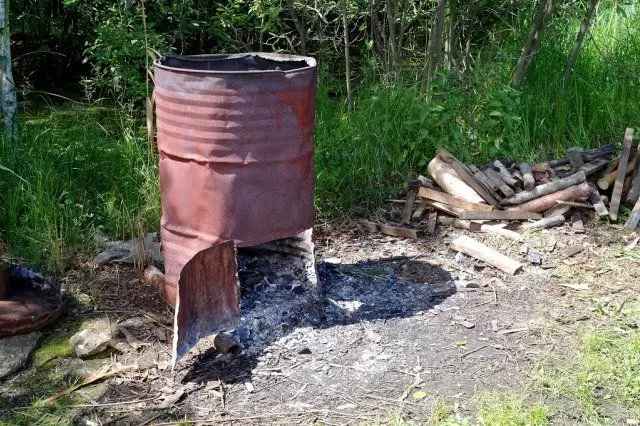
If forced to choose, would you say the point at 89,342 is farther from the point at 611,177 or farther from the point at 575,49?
the point at 575,49

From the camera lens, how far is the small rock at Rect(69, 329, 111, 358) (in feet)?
13.9

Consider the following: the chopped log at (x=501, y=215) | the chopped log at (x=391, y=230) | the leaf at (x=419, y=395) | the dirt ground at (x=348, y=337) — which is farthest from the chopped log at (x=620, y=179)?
the leaf at (x=419, y=395)

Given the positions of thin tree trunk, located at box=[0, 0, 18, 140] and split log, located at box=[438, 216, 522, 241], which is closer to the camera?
thin tree trunk, located at box=[0, 0, 18, 140]

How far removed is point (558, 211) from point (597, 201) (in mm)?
315

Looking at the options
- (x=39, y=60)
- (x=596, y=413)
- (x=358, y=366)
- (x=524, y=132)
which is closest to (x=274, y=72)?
(x=358, y=366)

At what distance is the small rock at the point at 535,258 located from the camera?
213 inches

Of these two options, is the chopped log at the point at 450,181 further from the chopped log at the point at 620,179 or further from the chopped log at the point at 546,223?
the chopped log at the point at 620,179

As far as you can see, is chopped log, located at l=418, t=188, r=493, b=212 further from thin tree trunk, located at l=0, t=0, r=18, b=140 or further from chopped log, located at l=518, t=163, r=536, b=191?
thin tree trunk, located at l=0, t=0, r=18, b=140

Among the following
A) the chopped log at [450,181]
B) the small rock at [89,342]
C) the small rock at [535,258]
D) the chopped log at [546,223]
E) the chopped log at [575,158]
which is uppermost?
the chopped log at [575,158]

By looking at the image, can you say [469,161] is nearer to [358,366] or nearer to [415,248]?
[415,248]

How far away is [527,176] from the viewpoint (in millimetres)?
6078

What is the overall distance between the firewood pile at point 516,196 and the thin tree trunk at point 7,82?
246 cm

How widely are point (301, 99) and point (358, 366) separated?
134cm

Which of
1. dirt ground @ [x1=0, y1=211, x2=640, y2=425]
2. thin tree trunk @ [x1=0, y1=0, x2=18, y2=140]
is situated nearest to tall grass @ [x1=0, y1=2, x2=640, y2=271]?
thin tree trunk @ [x1=0, y1=0, x2=18, y2=140]
